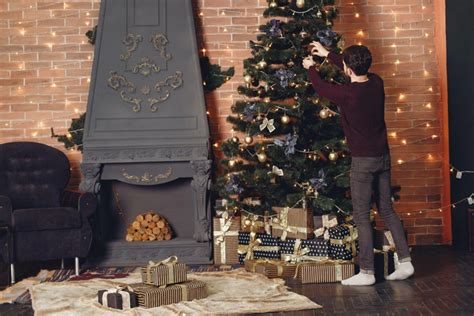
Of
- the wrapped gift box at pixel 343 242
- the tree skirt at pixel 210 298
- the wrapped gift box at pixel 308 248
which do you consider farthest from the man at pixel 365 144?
the tree skirt at pixel 210 298

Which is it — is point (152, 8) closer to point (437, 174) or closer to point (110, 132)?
point (110, 132)

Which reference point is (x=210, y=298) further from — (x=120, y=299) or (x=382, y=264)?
(x=382, y=264)

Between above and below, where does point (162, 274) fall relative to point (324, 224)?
below

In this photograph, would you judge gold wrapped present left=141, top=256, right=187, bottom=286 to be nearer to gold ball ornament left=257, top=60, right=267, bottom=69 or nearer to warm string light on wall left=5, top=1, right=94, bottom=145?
gold ball ornament left=257, top=60, right=267, bottom=69

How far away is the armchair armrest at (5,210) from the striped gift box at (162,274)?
65.9 inches

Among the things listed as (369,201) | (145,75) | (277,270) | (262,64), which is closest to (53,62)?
(145,75)

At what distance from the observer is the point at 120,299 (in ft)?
16.5

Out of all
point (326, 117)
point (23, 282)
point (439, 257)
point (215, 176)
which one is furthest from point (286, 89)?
point (23, 282)

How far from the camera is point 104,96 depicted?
284 inches

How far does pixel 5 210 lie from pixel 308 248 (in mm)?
2410

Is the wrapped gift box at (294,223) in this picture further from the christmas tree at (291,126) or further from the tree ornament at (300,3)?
the tree ornament at (300,3)

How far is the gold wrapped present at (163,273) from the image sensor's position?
202 inches

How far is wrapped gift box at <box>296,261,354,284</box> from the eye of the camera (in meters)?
5.94

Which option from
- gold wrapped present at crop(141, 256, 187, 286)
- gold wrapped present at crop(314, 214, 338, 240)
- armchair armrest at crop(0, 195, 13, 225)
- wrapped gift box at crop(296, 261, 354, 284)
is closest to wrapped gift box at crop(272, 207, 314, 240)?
gold wrapped present at crop(314, 214, 338, 240)
